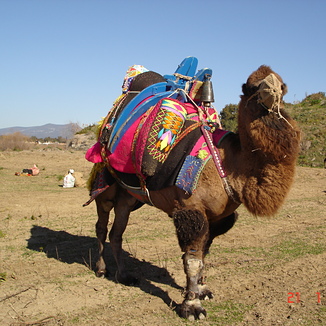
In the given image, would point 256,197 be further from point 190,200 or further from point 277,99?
point 277,99

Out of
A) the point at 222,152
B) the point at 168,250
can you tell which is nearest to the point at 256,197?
the point at 222,152

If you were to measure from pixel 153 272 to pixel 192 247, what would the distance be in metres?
1.76

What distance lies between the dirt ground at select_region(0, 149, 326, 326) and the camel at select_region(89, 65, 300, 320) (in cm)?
70

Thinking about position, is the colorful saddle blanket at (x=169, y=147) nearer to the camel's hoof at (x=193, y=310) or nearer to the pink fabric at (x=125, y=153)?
the pink fabric at (x=125, y=153)

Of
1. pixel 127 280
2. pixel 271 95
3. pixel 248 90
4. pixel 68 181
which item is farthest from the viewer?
pixel 68 181

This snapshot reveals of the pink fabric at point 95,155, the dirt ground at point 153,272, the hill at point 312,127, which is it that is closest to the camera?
the dirt ground at point 153,272

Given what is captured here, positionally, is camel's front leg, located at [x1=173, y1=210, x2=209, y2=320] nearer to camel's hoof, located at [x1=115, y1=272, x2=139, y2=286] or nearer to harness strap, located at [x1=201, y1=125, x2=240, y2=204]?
harness strap, located at [x1=201, y1=125, x2=240, y2=204]

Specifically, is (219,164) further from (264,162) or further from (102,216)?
(102,216)

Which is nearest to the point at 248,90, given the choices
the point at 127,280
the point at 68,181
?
the point at 127,280

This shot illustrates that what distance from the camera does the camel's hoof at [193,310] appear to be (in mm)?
4211

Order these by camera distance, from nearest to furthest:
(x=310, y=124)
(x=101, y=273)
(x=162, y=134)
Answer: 1. (x=162, y=134)
2. (x=101, y=273)
3. (x=310, y=124)

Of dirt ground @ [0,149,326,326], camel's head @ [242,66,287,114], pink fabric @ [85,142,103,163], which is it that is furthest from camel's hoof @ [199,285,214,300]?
camel's head @ [242,66,287,114]

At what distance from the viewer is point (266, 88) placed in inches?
145

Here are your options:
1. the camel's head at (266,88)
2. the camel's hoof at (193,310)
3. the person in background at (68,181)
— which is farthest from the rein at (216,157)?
the person in background at (68,181)
